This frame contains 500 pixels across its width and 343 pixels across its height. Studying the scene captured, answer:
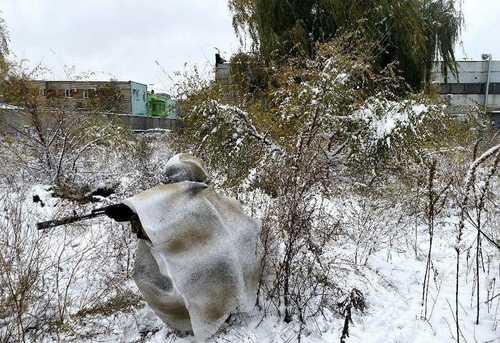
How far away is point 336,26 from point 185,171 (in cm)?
881

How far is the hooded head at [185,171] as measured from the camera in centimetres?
339

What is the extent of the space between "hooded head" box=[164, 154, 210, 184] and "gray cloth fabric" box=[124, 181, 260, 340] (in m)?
0.12

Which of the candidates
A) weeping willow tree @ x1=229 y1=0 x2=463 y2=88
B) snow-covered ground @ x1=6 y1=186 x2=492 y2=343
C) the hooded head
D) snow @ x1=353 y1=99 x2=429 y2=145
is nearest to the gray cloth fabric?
the hooded head

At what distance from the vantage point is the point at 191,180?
11.2 ft

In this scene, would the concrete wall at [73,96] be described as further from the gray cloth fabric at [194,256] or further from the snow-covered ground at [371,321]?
the gray cloth fabric at [194,256]

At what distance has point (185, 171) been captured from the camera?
3.38m

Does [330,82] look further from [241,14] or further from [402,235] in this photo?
[241,14]

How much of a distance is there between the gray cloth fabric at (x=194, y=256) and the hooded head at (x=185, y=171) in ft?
0.38

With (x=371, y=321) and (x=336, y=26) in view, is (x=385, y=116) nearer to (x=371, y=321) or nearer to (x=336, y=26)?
(x=371, y=321)

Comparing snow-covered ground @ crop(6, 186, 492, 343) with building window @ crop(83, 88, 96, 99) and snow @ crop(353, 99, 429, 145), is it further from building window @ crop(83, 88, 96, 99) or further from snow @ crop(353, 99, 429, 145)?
building window @ crop(83, 88, 96, 99)

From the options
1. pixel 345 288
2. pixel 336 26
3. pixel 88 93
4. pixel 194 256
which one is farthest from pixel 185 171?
pixel 88 93

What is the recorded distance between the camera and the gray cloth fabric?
304cm

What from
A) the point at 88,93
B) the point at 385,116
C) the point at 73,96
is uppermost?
the point at 88,93

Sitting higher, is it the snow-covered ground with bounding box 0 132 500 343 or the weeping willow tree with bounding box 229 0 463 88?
the weeping willow tree with bounding box 229 0 463 88
